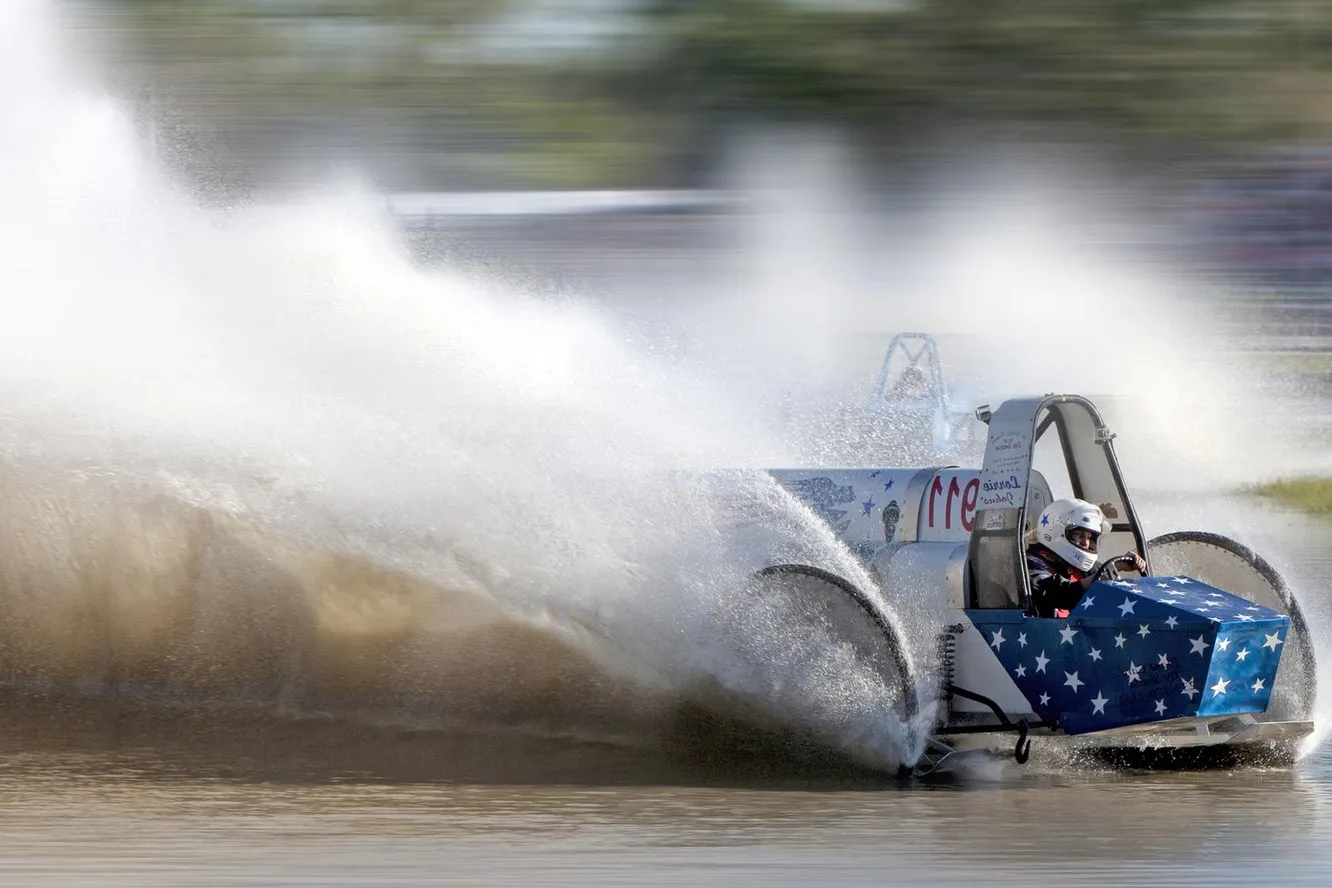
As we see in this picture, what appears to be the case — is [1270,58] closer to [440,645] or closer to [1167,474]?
[1167,474]

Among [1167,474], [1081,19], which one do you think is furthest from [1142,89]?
[1167,474]

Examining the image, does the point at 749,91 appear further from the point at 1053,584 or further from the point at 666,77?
the point at 1053,584

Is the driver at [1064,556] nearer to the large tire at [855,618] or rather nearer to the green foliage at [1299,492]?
the large tire at [855,618]

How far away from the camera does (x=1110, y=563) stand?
8023 millimetres

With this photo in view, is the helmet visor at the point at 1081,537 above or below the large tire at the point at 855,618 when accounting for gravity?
above

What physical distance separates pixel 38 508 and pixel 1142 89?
50.6 feet

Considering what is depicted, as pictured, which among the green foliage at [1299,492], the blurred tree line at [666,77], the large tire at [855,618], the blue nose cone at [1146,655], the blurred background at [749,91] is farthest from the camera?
the blurred tree line at [666,77]

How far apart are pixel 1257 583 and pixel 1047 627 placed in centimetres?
138

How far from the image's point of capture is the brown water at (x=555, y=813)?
5758 mm

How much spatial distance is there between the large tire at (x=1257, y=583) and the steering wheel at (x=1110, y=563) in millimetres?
366

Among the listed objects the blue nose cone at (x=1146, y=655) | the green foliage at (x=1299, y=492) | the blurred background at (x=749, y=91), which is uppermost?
the blurred background at (x=749, y=91)

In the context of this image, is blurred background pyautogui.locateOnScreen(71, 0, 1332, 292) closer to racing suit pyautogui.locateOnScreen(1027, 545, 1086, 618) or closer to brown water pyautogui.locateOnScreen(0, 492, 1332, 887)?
racing suit pyautogui.locateOnScreen(1027, 545, 1086, 618)

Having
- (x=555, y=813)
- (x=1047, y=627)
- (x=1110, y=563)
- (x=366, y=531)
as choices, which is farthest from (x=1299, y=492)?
(x=555, y=813)

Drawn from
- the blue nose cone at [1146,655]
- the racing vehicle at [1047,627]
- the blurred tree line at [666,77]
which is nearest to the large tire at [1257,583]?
the racing vehicle at [1047,627]
